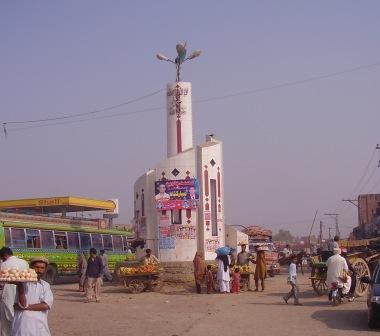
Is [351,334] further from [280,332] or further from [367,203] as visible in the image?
[367,203]

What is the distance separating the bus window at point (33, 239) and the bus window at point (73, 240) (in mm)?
2329

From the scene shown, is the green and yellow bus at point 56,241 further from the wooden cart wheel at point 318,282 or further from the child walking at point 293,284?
the child walking at point 293,284

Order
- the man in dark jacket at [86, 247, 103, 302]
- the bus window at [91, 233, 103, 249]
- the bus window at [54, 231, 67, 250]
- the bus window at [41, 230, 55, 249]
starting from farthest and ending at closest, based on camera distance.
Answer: the bus window at [91, 233, 103, 249] < the bus window at [54, 231, 67, 250] < the bus window at [41, 230, 55, 249] < the man in dark jacket at [86, 247, 103, 302]

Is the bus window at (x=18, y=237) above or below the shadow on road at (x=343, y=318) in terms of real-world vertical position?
above

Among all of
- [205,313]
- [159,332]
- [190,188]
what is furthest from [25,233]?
[159,332]

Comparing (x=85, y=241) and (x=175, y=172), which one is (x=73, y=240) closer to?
(x=85, y=241)

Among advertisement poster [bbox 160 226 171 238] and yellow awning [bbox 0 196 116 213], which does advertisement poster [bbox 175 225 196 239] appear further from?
yellow awning [bbox 0 196 116 213]

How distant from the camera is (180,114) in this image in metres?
27.0

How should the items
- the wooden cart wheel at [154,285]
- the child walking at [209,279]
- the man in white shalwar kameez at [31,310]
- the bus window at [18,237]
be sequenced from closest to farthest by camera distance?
1. the man in white shalwar kameez at [31,310]
2. the child walking at [209,279]
3. the wooden cart wheel at [154,285]
4. the bus window at [18,237]

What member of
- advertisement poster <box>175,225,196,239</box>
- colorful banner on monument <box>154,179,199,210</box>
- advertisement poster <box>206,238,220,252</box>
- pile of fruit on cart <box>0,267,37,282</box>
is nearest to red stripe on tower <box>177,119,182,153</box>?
colorful banner on monument <box>154,179,199,210</box>

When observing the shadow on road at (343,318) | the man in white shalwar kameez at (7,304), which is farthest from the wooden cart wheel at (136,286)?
the man in white shalwar kameez at (7,304)

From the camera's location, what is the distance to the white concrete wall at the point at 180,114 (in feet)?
88.7

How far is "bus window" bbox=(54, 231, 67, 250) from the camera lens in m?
27.0

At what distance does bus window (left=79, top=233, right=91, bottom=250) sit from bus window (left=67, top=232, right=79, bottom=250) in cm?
38
